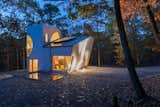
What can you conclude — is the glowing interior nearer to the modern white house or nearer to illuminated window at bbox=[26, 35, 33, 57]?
the modern white house

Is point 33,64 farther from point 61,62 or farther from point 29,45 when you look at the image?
point 61,62

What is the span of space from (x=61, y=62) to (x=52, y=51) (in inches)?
52.2

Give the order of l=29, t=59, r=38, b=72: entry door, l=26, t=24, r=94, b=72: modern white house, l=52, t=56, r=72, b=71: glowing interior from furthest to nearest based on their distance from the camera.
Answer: l=29, t=59, r=38, b=72: entry door
l=26, t=24, r=94, b=72: modern white house
l=52, t=56, r=72, b=71: glowing interior

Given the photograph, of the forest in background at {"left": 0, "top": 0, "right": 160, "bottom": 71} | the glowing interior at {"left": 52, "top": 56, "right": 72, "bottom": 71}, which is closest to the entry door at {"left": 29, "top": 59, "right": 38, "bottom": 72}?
the glowing interior at {"left": 52, "top": 56, "right": 72, "bottom": 71}

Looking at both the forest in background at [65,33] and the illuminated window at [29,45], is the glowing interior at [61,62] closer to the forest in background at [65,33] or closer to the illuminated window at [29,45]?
the illuminated window at [29,45]

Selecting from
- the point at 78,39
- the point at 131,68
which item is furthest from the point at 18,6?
the point at 131,68

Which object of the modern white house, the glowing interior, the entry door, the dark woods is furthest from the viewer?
the dark woods

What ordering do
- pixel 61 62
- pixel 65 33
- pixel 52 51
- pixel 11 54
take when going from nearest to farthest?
pixel 52 51 → pixel 61 62 → pixel 11 54 → pixel 65 33

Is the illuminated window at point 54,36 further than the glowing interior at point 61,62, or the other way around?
the illuminated window at point 54,36

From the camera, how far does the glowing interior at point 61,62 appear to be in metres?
21.0

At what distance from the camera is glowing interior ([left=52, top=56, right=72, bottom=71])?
21.0 metres

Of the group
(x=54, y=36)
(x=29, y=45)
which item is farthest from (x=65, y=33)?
(x=29, y=45)

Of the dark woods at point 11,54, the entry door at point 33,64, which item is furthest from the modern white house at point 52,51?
the dark woods at point 11,54

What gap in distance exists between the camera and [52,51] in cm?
2155
